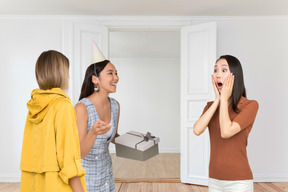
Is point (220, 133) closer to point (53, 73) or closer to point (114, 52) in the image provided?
point (53, 73)

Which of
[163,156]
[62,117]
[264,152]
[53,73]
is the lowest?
[163,156]

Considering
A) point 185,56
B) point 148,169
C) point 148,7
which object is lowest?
point 148,169

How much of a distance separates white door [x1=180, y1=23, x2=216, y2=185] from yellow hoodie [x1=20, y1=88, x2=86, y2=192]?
2961mm

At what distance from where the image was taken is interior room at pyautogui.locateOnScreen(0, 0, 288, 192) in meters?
3.75

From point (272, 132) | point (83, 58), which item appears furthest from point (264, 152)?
point (83, 58)

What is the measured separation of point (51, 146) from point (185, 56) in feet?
10.5

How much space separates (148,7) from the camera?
3682 millimetres

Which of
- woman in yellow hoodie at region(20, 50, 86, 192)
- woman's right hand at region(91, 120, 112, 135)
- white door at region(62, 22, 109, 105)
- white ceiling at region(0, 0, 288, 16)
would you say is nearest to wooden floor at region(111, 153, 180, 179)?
white door at region(62, 22, 109, 105)

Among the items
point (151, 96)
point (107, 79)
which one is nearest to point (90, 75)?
point (107, 79)

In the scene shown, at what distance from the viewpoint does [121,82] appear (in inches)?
283

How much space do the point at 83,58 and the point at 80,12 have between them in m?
0.71

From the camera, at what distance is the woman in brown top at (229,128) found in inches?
51.6

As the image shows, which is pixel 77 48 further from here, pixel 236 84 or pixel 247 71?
pixel 236 84

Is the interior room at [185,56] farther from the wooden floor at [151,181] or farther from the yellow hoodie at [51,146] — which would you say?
the yellow hoodie at [51,146]
